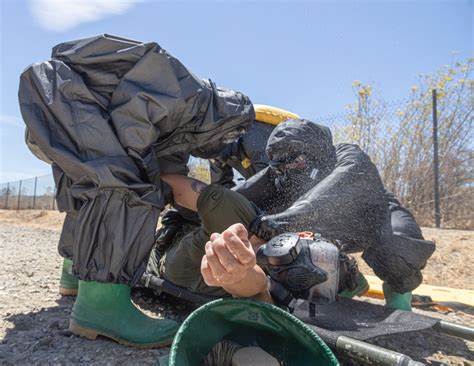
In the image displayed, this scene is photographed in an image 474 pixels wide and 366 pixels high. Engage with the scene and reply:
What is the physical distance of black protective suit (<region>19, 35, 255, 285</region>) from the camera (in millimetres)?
1688

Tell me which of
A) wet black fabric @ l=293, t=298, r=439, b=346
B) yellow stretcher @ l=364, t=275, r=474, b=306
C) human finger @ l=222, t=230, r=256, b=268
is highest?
human finger @ l=222, t=230, r=256, b=268

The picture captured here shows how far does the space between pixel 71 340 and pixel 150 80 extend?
1114mm

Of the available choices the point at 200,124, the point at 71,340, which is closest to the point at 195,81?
the point at 200,124

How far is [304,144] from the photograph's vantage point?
8.55ft

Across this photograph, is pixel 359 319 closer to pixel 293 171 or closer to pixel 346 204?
pixel 346 204

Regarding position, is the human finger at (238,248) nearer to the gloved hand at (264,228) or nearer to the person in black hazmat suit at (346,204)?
the gloved hand at (264,228)

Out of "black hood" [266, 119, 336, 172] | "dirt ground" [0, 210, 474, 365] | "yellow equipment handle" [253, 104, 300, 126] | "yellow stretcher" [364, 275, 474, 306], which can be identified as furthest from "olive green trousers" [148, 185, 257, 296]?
"yellow stretcher" [364, 275, 474, 306]

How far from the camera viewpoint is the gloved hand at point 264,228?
2.08 m

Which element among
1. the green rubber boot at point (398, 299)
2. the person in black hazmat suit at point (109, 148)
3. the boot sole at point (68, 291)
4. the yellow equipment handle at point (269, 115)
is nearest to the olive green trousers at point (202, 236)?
the person in black hazmat suit at point (109, 148)

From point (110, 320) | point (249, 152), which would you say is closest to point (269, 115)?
point (249, 152)

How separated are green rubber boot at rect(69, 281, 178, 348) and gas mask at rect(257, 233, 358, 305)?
1.63ft

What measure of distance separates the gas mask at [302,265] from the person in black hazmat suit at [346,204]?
1.90ft

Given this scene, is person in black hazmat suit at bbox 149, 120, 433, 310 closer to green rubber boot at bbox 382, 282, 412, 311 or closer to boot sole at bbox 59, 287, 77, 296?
green rubber boot at bbox 382, 282, 412, 311

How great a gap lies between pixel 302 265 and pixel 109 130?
3.06 feet
